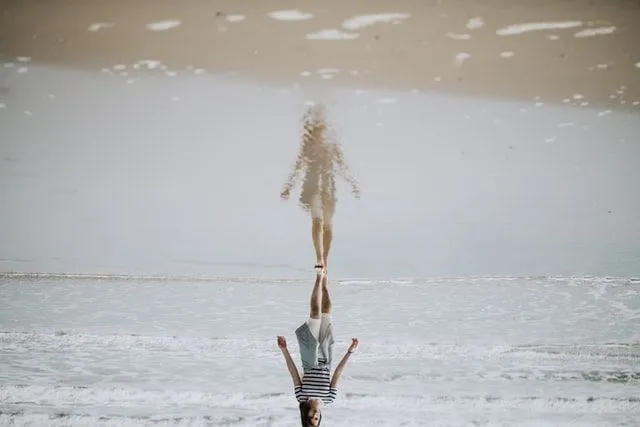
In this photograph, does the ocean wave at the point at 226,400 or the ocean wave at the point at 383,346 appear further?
the ocean wave at the point at 383,346

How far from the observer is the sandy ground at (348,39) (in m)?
3.18

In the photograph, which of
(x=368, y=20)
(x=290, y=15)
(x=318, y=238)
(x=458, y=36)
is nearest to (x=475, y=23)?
(x=458, y=36)

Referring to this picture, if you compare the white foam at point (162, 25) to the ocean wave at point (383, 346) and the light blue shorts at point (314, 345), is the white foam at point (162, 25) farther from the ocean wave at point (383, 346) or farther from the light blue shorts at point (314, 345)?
the ocean wave at point (383, 346)

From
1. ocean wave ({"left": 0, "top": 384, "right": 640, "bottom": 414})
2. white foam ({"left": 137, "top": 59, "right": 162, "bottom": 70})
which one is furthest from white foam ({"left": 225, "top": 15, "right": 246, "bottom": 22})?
ocean wave ({"left": 0, "top": 384, "right": 640, "bottom": 414})


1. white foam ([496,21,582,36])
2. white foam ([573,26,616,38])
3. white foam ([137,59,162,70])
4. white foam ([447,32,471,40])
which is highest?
white foam ([496,21,582,36])

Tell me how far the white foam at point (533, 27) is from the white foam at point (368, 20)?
0.58m

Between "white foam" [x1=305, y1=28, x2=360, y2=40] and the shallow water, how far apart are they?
159 centimetres

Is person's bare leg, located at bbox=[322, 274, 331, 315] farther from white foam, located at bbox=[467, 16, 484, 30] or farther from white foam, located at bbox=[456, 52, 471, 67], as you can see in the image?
white foam, located at bbox=[467, 16, 484, 30]

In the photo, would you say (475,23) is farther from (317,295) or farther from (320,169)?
(317,295)

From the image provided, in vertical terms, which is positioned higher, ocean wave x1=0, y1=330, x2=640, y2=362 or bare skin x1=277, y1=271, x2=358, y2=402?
bare skin x1=277, y1=271, x2=358, y2=402

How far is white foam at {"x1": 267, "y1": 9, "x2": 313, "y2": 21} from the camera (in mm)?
3205

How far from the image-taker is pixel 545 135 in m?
3.41

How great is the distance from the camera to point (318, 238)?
2961 mm

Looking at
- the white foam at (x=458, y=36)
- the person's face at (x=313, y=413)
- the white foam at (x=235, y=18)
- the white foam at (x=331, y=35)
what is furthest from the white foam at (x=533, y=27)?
the person's face at (x=313, y=413)
